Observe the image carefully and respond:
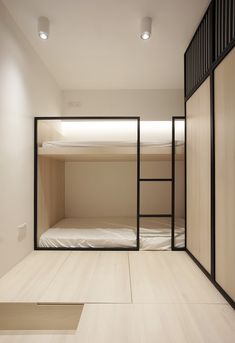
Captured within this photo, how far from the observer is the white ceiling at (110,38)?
6.48 ft

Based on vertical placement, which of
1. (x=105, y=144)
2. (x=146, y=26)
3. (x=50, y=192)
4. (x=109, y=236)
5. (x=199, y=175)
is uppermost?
(x=146, y=26)

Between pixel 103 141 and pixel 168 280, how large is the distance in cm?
143

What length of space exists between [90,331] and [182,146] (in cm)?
196

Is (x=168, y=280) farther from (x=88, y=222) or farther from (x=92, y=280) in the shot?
(x=88, y=222)

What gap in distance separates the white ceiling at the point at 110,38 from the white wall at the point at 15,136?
21cm

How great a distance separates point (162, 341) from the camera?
1.22 m

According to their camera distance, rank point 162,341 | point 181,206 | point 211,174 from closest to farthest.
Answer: point 162,341, point 211,174, point 181,206

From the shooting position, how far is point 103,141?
2561mm

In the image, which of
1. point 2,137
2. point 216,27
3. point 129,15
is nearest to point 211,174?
point 216,27

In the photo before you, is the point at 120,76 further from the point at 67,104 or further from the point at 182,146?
the point at 182,146

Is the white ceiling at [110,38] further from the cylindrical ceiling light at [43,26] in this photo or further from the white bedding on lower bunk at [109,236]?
the white bedding on lower bunk at [109,236]

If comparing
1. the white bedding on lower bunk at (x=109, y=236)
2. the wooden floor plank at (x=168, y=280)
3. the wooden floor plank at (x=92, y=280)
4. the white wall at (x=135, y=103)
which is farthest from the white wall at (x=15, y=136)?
the white wall at (x=135, y=103)

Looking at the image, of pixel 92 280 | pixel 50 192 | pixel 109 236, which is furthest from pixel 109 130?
pixel 92 280

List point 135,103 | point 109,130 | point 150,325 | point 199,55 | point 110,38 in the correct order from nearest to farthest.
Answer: point 150,325 → point 199,55 → point 110,38 → point 135,103 → point 109,130
